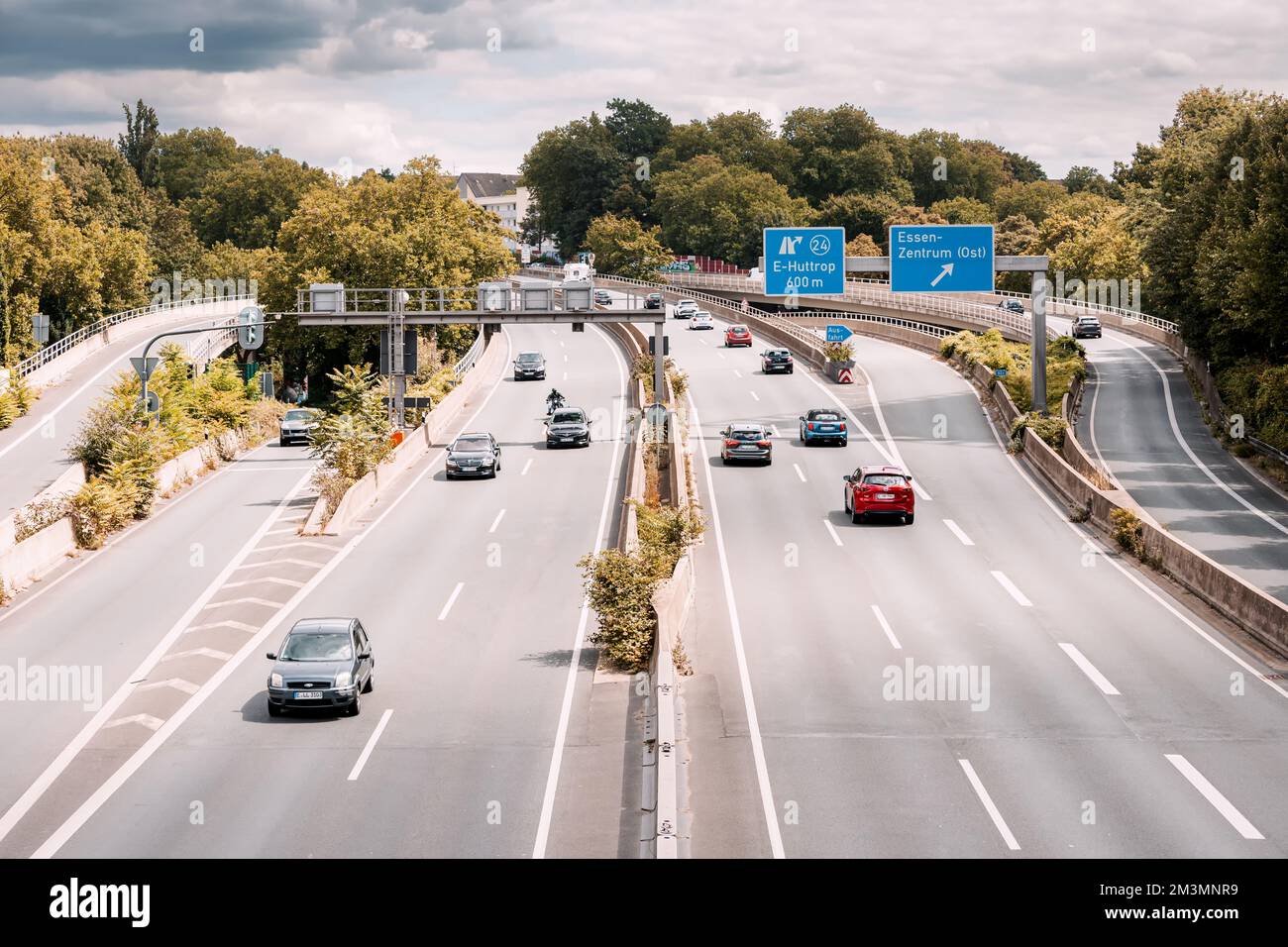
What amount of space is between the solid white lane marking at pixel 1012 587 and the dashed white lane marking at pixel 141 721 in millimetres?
17653

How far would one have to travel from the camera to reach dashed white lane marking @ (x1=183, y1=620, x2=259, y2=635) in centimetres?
3020

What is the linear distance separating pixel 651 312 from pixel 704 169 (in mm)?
119161

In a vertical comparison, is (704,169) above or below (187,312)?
above

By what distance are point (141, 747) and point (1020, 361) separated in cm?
5553

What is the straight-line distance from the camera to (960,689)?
24.2 m

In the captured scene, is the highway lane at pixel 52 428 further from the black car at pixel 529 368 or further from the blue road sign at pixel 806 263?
the blue road sign at pixel 806 263

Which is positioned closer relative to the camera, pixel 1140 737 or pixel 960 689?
pixel 1140 737

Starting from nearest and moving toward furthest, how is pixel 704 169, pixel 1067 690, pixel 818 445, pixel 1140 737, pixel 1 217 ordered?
pixel 1140 737, pixel 1067 690, pixel 818 445, pixel 1 217, pixel 704 169

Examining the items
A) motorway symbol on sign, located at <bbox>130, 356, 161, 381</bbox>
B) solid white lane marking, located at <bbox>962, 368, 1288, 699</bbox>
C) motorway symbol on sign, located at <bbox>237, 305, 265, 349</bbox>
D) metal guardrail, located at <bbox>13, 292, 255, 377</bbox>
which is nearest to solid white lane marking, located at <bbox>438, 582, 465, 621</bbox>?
solid white lane marking, located at <bbox>962, 368, 1288, 699</bbox>

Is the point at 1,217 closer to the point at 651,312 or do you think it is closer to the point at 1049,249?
the point at 651,312

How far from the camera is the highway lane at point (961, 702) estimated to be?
58.0 feet

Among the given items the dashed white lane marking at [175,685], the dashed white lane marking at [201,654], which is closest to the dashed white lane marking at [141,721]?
the dashed white lane marking at [175,685]

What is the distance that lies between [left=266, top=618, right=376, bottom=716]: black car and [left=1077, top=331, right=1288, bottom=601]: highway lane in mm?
19726

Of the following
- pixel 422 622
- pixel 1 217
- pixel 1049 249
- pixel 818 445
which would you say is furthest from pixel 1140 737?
pixel 1049 249
